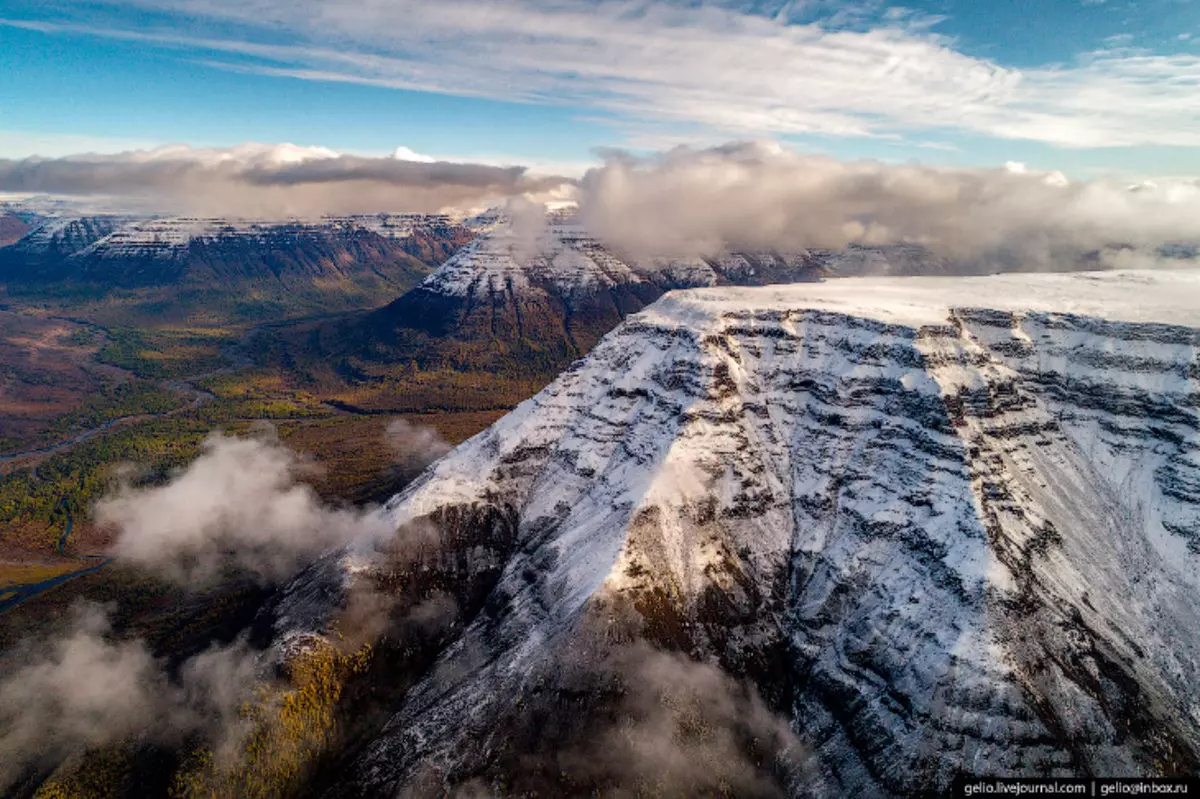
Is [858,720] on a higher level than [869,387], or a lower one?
lower

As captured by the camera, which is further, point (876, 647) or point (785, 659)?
point (785, 659)

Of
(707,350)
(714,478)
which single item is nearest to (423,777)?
(714,478)

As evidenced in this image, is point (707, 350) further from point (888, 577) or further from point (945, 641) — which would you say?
point (945, 641)

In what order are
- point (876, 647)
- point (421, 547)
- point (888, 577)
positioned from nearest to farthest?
point (876, 647) → point (888, 577) → point (421, 547)

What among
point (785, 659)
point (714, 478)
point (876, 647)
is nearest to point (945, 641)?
point (876, 647)

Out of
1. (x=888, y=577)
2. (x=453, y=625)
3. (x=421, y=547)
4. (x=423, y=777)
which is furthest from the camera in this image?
(x=421, y=547)

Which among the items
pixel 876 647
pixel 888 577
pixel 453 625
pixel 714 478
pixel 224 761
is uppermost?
pixel 714 478
